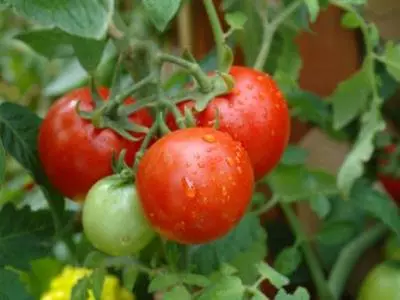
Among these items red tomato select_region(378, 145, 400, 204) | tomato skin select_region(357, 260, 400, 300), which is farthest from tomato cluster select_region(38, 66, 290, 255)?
red tomato select_region(378, 145, 400, 204)

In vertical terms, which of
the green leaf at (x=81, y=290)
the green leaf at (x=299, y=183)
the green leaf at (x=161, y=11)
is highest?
the green leaf at (x=161, y=11)

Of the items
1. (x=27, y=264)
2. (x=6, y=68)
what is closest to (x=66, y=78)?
(x=27, y=264)

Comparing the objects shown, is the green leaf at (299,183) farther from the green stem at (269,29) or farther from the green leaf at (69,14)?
the green leaf at (69,14)

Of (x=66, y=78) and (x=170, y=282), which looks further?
(x=66, y=78)

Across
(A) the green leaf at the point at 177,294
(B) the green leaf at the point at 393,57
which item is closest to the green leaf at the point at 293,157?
(B) the green leaf at the point at 393,57

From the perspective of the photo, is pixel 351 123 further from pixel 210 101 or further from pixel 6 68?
pixel 6 68

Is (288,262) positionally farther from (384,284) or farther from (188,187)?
(188,187)
